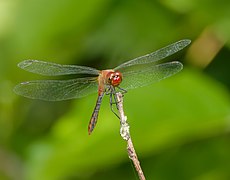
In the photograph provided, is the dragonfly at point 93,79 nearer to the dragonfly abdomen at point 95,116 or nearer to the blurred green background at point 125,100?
the dragonfly abdomen at point 95,116

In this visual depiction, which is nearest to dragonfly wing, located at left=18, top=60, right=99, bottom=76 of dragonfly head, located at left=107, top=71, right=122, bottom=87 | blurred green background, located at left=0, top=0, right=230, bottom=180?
blurred green background, located at left=0, top=0, right=230, bottom=180

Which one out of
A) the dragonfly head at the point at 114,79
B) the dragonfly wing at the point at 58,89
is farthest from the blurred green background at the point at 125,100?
the dragonfly head at the point at 114,79

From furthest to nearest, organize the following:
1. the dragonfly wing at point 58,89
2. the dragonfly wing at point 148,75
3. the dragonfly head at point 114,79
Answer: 1. the dragonfly wing at point 58,89
2. the dragonfly wing at point 148,75
3. the dragonfly head at point 114,79

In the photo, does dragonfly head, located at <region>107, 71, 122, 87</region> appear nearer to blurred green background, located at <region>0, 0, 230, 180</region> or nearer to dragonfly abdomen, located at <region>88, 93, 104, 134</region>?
dragonfly abdomen, located at <region>88, 93, 104, 134</region>

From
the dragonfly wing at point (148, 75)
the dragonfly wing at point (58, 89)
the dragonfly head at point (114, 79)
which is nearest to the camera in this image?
the dragonfly head at point (114, 79)

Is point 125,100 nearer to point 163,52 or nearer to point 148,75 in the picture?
point 148,75

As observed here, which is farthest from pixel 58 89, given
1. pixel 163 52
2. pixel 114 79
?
pixel 163 52

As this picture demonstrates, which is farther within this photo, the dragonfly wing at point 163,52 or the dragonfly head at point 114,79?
the dragonfly wing at point 163,52
